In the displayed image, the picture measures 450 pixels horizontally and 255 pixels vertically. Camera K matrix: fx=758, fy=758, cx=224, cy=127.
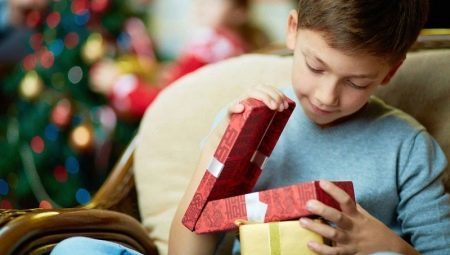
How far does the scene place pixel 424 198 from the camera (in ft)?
4.15

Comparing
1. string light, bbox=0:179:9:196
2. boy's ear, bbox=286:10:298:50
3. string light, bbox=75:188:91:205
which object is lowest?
string light, bbox=75:188:91:205

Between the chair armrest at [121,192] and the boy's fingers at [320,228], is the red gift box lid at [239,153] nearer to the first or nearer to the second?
the boy's fingers at [320,228]

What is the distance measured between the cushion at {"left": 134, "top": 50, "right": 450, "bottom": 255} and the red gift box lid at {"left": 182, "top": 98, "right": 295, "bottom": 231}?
0.31 m

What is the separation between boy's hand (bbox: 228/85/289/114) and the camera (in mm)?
1165

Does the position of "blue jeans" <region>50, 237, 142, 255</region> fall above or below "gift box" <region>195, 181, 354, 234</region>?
below

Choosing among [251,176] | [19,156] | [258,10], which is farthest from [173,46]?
[251,176]

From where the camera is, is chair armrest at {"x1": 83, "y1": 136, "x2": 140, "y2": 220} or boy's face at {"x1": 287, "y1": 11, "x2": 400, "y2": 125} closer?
boy's face at {"x1": 287, "y1": 11, "x2": 400, "y2": 125}

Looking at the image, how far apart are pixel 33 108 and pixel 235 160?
5.52 feet

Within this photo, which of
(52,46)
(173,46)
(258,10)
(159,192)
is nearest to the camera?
(159,192)

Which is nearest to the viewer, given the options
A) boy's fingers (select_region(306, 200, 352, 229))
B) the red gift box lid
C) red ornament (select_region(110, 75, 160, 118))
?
boy's fingers (select_region(306, 200, 352, 229))

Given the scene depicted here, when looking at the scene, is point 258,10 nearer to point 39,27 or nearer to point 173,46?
point 173,46

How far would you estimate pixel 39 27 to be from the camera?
9.18 ft

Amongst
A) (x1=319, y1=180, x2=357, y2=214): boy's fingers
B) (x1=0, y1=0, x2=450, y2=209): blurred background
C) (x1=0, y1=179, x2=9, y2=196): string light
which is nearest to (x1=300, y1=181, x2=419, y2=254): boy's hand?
(x1=319, y1=180, x2=357, y2=214): boy's fingers

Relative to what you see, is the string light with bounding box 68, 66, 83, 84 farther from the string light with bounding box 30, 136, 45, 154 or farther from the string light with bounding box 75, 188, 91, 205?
the string light with bounding box 75, 188, 91, 205
